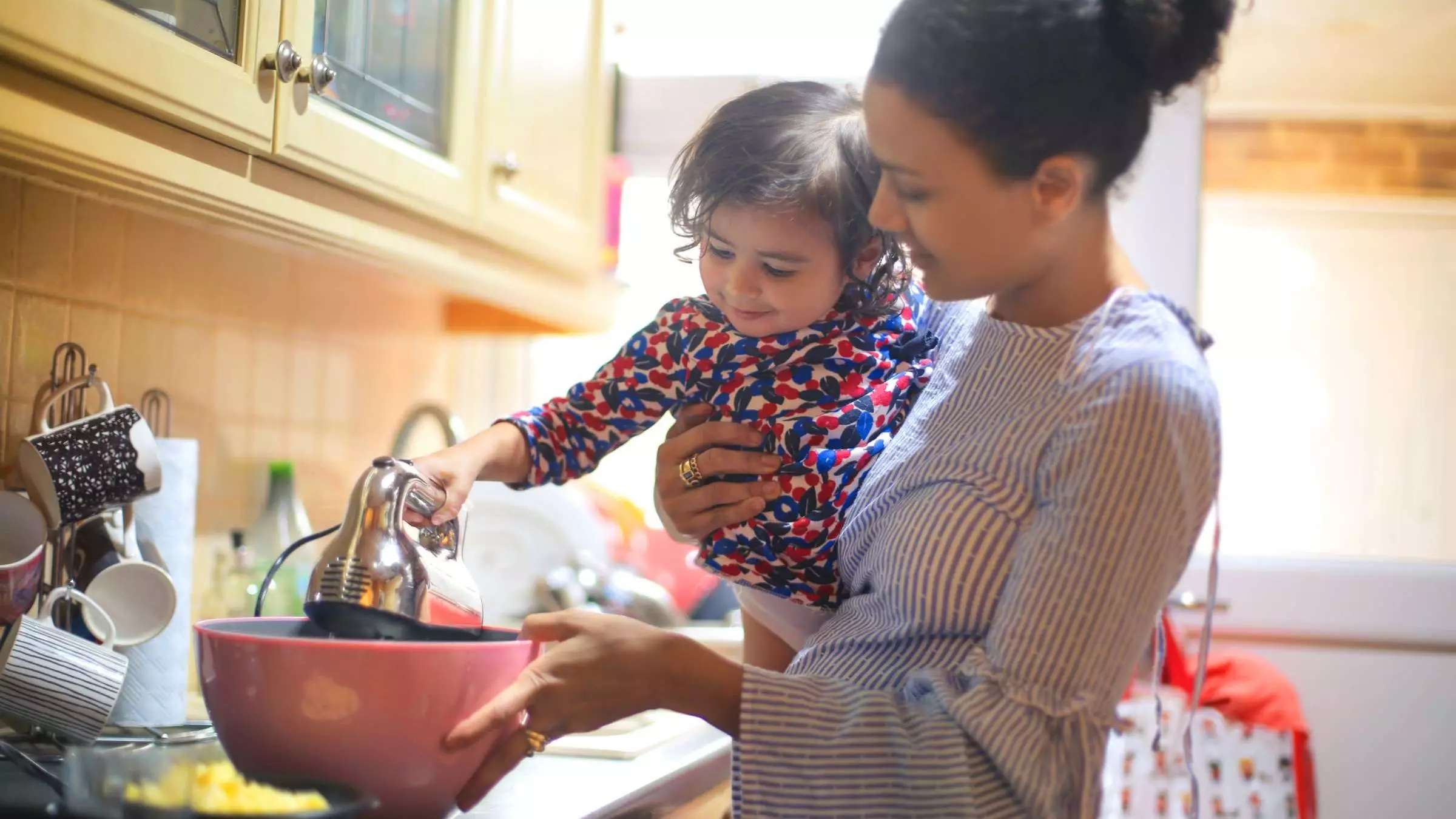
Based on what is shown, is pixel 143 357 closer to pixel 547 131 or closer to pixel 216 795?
pixel 547 131

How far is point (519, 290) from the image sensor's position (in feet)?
5.70

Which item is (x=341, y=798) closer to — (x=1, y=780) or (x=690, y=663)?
(x=690, y=663)

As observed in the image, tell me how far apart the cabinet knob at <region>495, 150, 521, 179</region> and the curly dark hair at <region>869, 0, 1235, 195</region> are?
2.80 feet

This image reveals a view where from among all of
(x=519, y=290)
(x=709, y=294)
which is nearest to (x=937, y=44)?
(x=709, y=294)

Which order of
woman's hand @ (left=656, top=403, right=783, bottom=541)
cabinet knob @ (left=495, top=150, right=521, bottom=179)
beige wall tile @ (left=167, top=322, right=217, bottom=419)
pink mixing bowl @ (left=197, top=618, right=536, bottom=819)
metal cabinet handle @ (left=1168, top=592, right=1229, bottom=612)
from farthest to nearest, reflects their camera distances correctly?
metal cabinet handle @ (left=1168, top=592, right=1229, bottom=612) → cabinet knob @ (left=495, top=150, right=521, bottom=179) → beige wall tile @ (left=167, top=322, right=217, bottom=419) → woman's hand @ (left=656, top=403, right=783, bottom=541) → pink mixing bowl @ (left=197, top=618, right=536, bottom=819)

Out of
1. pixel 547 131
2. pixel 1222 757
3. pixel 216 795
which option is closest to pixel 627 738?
pixel 216 795

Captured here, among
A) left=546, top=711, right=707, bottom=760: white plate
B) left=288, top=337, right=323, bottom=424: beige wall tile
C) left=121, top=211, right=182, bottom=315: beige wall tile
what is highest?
left=121, top=211, right=182, bottom=315: beige wall tile

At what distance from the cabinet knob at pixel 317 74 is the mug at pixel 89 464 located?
341 millimetres

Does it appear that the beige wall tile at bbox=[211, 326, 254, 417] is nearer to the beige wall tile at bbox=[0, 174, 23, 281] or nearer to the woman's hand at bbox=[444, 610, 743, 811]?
the beige wall tile at bbox=[0, 174, 23, 281]

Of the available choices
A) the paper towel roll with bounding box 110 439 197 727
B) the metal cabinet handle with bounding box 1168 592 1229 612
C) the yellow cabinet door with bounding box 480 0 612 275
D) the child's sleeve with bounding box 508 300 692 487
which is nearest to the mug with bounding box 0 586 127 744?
the paper towel roll with bounding box 110 439 197 727

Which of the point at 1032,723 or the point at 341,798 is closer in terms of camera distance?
the point at 341,798

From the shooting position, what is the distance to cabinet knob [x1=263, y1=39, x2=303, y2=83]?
1.14m

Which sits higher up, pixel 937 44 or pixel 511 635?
pixel 937 44

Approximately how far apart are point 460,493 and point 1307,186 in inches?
95.6
